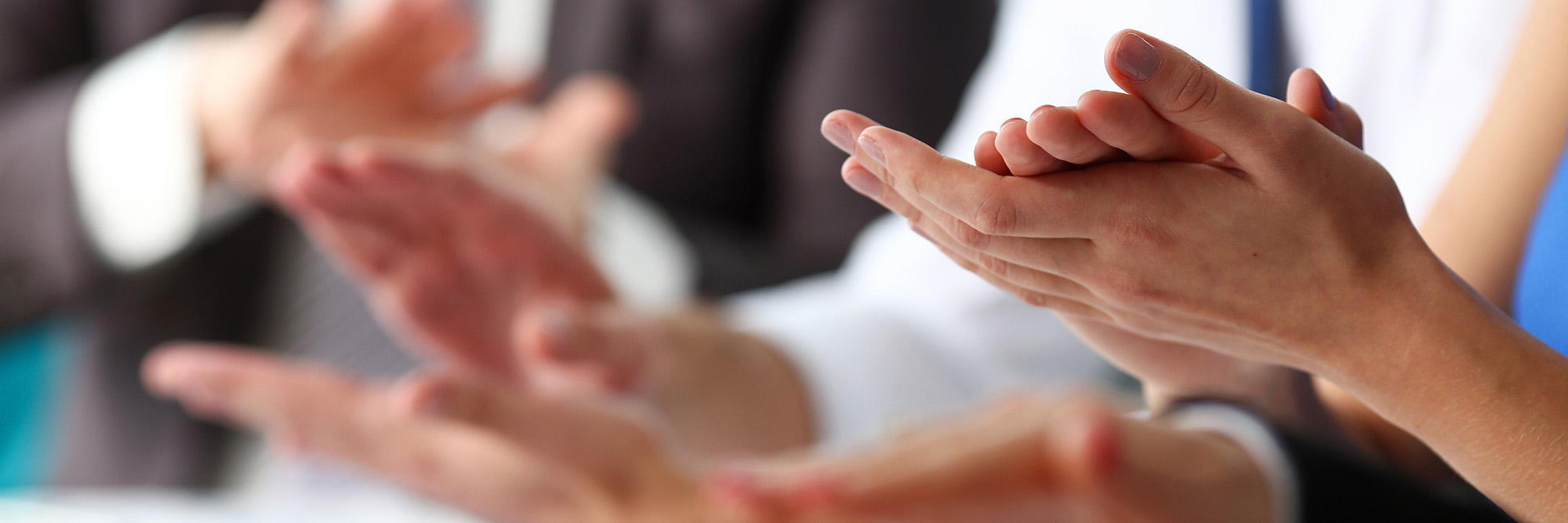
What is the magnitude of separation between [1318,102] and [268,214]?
0.75m

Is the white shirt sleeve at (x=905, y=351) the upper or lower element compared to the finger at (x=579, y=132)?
lower

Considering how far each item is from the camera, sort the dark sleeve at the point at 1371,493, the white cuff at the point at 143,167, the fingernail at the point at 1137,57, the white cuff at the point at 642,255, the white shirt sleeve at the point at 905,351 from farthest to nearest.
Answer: the white cuff at the point at 642,255 → the white cuff at the point at 143,167 → the white shirt sleeve at the point at 905,351 → the dark sleeve at the point at 1371,493 → the fingernail at the point at 1137,57

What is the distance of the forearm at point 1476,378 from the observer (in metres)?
0.13

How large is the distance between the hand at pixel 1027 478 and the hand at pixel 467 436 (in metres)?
0.05

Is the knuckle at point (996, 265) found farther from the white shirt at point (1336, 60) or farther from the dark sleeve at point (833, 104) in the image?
the dark sleeve at point (833, 104)

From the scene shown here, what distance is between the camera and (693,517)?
0.37 m

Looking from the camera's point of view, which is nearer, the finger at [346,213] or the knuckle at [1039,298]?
the knuckle at [1039,298]

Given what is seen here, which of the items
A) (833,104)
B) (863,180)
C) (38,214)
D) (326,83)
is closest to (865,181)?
(863,180)

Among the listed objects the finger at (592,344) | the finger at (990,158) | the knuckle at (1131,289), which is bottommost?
the knuckle at (1131,289)

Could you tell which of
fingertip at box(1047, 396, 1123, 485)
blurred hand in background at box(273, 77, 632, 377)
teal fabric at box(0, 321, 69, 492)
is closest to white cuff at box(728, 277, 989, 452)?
blurred hand in background at box(273, 77, 632, 377)

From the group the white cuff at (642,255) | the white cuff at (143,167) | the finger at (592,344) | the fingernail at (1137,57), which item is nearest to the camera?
the fingernail at (1137,57)

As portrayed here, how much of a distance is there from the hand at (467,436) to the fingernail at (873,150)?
246mm

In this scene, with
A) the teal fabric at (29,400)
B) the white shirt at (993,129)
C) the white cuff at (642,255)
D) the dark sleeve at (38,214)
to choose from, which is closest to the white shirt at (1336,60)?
the white shirt at (993,129)

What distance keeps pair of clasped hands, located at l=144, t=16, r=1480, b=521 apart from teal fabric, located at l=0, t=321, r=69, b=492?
0.31ft
